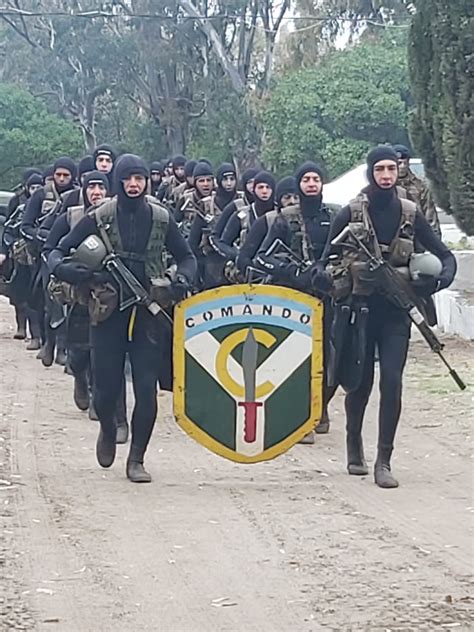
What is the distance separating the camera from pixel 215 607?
20.2ft

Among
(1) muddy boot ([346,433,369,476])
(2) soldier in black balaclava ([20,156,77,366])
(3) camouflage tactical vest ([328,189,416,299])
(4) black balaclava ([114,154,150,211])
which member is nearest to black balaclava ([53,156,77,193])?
(2) soldier in black balaclava ([20,156,77,366])

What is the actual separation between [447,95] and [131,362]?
8.71 metres

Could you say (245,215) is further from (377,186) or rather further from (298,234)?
(377,186)

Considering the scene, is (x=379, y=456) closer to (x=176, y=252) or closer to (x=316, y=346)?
(x=316, y=346)

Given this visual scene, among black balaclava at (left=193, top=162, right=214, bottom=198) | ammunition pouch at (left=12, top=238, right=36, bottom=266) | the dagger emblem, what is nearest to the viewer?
the dagger emblem

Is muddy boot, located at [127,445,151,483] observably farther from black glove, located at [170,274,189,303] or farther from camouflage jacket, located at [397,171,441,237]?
camouflage jacket, located at [397,171,441,237]

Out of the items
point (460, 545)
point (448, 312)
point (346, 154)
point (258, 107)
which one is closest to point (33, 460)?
point (460, 545)

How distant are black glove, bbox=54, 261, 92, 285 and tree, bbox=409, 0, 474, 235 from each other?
27.0ft

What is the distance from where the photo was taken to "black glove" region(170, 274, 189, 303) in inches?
344

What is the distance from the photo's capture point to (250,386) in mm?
8469

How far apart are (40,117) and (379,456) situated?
4101cm

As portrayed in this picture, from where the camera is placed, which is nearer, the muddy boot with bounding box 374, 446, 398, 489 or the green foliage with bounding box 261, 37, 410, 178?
the muddy boot with bounding box 374, 446, 398, 489

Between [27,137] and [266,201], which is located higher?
[266,201]

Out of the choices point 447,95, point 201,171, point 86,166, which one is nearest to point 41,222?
point 86,166
